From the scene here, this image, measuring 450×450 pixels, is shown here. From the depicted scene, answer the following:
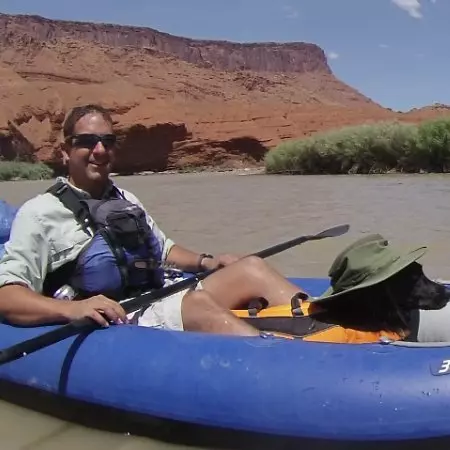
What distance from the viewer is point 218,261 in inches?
89.6

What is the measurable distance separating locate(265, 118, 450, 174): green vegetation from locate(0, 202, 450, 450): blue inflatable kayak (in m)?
10.9

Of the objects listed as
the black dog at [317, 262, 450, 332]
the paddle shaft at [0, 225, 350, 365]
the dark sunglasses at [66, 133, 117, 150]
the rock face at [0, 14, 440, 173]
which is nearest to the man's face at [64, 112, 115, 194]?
the dark sunglasses at [66, 133, 117, 150]

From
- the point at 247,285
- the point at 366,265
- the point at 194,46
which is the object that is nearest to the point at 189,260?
the point at 247,285

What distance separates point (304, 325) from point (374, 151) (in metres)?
11.7

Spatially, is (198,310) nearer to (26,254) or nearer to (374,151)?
(26,254)

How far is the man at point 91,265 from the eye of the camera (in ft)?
5.95

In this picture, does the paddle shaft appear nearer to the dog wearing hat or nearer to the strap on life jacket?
the strap on life jacket

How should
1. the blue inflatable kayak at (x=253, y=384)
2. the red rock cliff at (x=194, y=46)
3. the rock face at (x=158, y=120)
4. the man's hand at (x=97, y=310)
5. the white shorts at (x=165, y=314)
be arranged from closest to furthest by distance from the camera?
the blue inflatable kayak at (x=253, y=384) < the man's hand at (x=97, y=310) < the white shorts at (x=165, y=314) < the rock face at (x=158, y=120) < the red rock cliff at (x=194, y=46)

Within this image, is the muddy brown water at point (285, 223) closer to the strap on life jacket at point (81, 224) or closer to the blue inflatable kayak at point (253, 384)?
the blue inflatable kayak at point (253, 384)

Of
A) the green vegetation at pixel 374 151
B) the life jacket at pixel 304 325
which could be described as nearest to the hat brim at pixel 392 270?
the life jacket at pixel 304 325

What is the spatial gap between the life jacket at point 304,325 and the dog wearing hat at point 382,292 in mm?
23

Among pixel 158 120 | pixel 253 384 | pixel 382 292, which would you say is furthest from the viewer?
pixel 158 120

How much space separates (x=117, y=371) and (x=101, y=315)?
145mm

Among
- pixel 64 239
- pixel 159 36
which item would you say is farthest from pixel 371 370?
pixel 159 36
